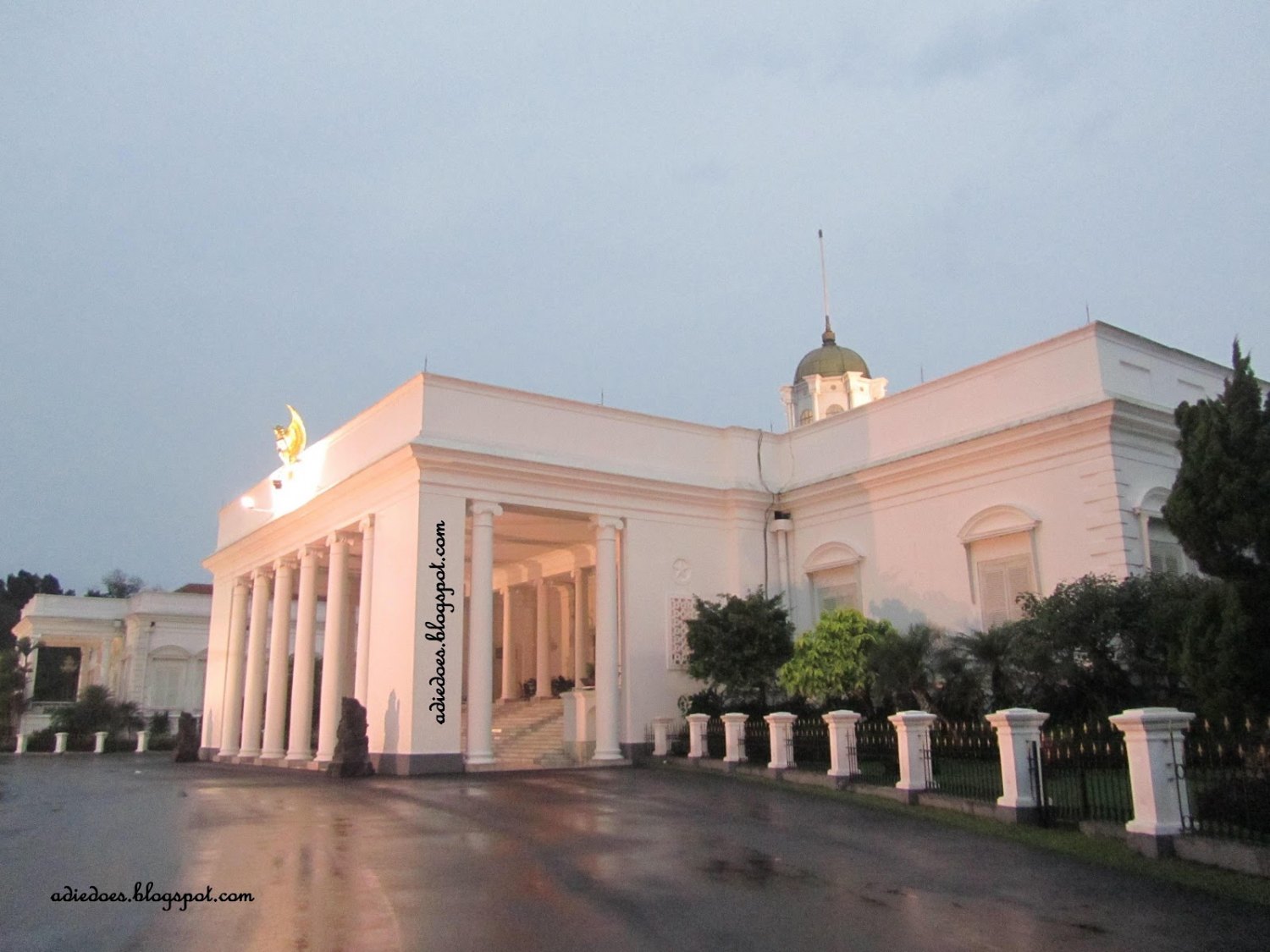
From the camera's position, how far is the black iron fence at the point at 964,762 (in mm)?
11789

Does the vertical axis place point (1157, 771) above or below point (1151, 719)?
below

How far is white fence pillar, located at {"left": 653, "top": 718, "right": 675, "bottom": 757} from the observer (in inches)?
757

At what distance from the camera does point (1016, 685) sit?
15219mm

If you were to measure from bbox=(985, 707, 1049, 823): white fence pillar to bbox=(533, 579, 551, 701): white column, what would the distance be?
17444mm

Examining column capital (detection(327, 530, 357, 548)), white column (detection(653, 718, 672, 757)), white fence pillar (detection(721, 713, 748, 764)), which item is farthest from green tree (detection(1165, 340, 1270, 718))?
column capital (detection(327, 530, 357, 548))

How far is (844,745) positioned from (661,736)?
626cm

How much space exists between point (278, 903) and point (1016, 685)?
37.7 feet

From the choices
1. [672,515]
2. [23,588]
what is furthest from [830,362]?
[23,588]

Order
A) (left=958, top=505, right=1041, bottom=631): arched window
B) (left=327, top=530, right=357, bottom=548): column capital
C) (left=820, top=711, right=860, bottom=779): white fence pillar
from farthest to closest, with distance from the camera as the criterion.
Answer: (left=327, top=530, right=357, bottom=548): column capital → (left=958, top=505, right=1041, bottom=631): arched window → (left=820, top=711, right=860, bottom=779): white fence pillar

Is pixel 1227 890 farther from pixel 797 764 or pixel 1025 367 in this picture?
pixel 1025 367

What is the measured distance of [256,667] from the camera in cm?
2694

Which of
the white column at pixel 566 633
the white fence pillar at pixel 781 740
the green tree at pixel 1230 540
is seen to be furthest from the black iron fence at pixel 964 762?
the white column at pixel 566 633

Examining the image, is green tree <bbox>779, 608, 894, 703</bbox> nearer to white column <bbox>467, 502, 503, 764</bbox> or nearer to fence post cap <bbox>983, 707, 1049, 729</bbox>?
white column <bbox>467, 502, 503, 764</bbox>

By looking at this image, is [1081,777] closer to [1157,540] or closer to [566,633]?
[1157,540]
